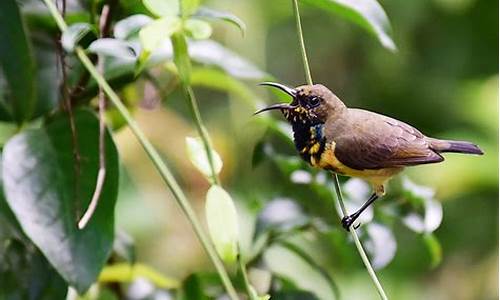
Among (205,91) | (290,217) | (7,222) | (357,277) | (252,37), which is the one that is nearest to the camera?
(7,222)

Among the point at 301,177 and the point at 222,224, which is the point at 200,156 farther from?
the point at 301,177

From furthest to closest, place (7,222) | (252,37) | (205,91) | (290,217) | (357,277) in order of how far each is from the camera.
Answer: (205,91), (252,37), (357,277), (290,217), (7,222)

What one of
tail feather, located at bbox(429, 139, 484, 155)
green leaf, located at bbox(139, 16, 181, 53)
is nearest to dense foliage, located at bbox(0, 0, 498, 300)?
green leaf, located at bbox(139, 16, 181, 53)

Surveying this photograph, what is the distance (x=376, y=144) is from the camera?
75 centimetres

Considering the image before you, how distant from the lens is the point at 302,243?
2127 millimetres

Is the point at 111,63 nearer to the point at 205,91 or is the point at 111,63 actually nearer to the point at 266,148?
the point at 266,148

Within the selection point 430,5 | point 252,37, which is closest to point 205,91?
point 252,37

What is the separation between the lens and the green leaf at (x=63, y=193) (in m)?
0.87

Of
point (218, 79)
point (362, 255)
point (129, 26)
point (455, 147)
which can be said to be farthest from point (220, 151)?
point (362, 255)

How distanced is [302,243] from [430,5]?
0.65 metres

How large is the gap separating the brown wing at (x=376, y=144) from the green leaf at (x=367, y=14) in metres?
0.20

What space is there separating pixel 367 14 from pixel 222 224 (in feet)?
1.11

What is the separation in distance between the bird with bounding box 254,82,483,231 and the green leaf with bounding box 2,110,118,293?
0.24 m

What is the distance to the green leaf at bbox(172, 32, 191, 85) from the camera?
68 cm
